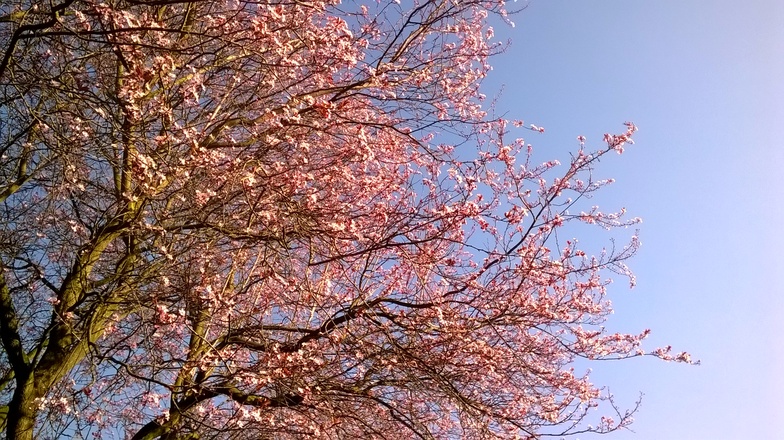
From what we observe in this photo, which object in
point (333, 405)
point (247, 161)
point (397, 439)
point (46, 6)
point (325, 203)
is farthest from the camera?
point (397, 439)

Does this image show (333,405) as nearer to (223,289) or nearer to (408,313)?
(408,313)

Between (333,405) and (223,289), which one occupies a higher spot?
(223,289)

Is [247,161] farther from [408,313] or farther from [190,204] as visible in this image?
[408,313]

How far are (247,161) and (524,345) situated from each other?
3377 mm

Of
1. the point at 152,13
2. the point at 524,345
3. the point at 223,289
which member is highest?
the point at 152,13

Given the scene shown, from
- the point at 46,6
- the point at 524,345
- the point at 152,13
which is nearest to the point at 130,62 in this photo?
the point at 46,6

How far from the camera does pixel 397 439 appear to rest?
6.60 metres

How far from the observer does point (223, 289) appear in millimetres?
5527

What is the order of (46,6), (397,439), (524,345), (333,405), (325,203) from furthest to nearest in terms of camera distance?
(397,439), (524,345), (325,203), (333,405), (46,6)

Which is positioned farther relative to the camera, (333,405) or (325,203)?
(325,203)

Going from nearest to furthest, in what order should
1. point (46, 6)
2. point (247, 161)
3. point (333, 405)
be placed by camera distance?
point (46, 6) < point (247, 161) < point (333, 405)

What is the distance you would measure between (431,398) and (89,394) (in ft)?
10.2

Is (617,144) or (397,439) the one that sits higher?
(617,144)

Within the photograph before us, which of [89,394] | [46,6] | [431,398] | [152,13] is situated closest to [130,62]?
[46,6]
